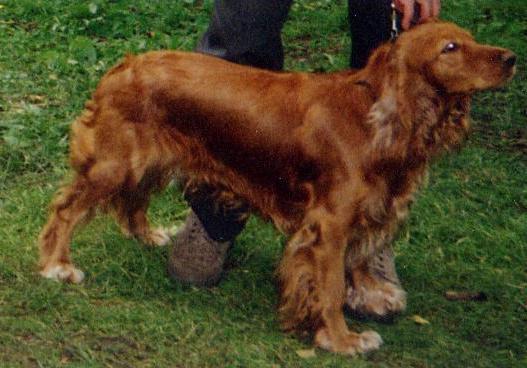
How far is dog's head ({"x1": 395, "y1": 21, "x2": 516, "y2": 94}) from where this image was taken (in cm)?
325

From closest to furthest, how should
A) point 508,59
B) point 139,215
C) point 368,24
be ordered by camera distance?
1. point 508,59
2. point 368,24
3. point 139,215

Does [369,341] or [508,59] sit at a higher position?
[508,59]

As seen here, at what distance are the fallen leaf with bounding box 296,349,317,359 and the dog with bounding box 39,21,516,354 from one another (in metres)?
0.05

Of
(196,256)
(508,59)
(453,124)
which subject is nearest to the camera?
(508,59)

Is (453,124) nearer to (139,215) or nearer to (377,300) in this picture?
(377,300)

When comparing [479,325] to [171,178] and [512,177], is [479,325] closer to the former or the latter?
[171,178]

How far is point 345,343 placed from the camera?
11.7 ft

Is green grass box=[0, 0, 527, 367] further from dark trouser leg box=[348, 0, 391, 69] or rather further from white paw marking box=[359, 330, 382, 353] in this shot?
dark trouser leg box=[348, 0, 391, 69]

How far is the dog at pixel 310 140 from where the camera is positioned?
336cm

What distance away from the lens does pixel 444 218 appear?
15.7ft

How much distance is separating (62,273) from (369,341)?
115 cm

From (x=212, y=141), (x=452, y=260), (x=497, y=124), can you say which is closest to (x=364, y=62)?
(x=212, y=141)

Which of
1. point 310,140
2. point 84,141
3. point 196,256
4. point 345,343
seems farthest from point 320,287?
point 84,141

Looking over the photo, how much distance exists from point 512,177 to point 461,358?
1899 millimetres
